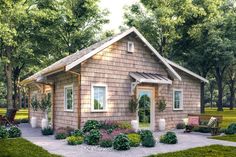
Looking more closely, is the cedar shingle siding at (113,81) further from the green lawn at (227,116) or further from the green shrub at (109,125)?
the green lawn at (227,116)

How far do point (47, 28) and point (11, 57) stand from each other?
517 cm

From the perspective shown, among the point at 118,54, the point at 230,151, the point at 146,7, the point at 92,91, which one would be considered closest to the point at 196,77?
the point at 118,54

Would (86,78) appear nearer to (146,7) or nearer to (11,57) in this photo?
(11,57)

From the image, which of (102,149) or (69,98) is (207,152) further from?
(69,98)

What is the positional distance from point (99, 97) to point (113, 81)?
1272 millimetres

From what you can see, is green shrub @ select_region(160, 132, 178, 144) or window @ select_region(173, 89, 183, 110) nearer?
green shrub @ select_region(160, 132, 178, 144)

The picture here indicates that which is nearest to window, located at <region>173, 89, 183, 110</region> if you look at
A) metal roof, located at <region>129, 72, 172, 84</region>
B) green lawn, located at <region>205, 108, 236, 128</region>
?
metal roof, located at <region>129, 72, 172, 84</region>

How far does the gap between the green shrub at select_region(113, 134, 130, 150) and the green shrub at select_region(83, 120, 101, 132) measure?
11.2 feet

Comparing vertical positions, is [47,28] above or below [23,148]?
above

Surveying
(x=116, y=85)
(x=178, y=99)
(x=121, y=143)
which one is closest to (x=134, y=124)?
(x=116, y=85)

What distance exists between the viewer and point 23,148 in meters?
12.1

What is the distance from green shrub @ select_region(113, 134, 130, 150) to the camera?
11.8 metres

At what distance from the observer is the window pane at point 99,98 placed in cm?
1645

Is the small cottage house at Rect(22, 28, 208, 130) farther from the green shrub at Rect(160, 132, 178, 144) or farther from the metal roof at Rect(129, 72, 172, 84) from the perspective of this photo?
the green shrub at Rect(160, 132, 178, 144)
